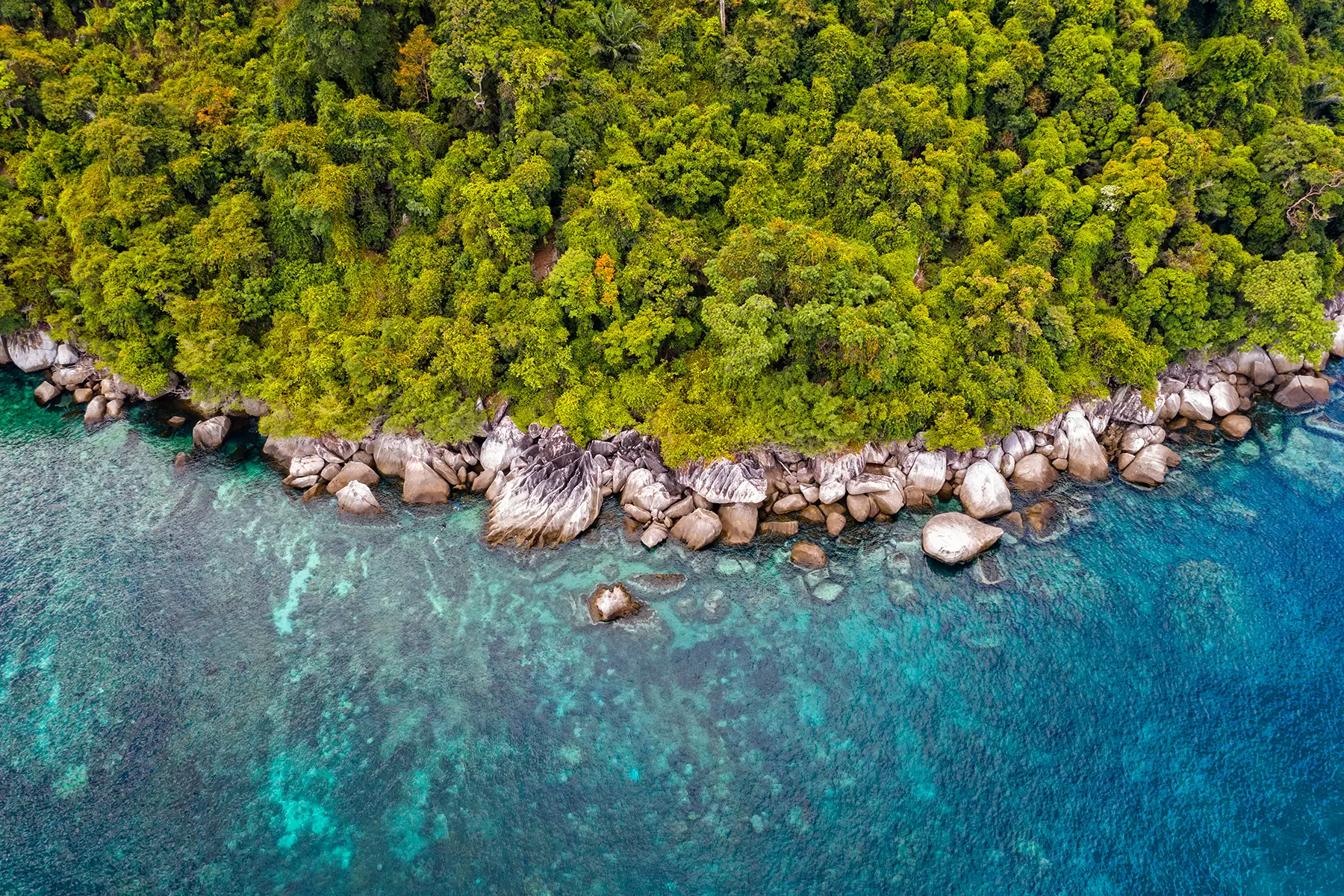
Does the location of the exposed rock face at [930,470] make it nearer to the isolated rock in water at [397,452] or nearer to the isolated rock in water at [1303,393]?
the isolated rock in water at [1303,393]

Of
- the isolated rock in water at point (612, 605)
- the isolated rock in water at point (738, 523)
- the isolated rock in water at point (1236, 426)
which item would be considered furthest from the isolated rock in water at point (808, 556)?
the isolated rock in water at point (1236, 426)

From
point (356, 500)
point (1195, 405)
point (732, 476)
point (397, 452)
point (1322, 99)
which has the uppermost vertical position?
point (1322, 99)

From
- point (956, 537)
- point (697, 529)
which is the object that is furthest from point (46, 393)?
point (956, 537)

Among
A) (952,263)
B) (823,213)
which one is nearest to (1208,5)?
(952,263)

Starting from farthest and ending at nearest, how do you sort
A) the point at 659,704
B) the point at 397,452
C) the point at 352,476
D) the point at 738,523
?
the point at 397,452 < the point at 352,476 < the point at 738,523 < the point at 659,704

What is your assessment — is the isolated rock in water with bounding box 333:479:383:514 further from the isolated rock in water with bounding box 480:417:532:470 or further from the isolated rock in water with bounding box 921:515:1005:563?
the isolated rock in water with bounding box 921:515:1005:563

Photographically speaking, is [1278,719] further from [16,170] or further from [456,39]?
[16,170]

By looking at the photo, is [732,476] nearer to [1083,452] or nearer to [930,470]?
[930,470]
